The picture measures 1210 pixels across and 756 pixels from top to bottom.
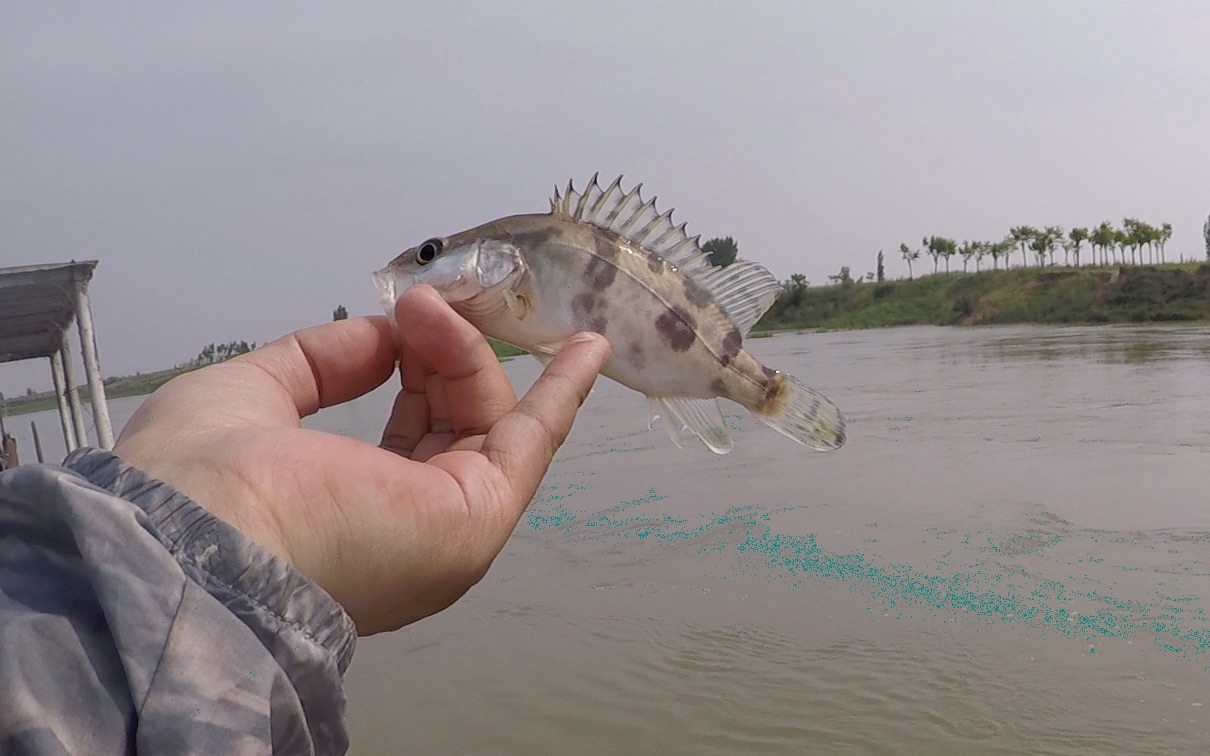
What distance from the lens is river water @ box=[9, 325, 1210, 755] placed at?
504 centimetres

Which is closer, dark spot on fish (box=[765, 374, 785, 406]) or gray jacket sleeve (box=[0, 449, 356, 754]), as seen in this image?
gray jacket sleeve (box=[0, 449, 356, 754])

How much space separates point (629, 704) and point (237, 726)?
4.49 meters

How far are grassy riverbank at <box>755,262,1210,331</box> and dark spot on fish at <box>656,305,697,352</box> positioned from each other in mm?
31754

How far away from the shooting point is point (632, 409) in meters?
18.8

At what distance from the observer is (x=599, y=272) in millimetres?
3314

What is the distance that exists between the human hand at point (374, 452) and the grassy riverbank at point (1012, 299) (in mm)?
32597

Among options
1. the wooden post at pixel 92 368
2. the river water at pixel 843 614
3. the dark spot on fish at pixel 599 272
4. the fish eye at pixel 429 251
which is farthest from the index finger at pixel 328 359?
the wooden post at pixel 92 368

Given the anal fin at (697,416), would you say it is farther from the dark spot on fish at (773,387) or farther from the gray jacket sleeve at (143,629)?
the gray jacket sleeve at (143,629)

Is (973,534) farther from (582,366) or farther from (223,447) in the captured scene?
(223,447)

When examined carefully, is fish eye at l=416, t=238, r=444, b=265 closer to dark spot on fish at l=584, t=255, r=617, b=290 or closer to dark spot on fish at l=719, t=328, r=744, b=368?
dark spot on fish at l=584, t=255, r=617, b=290

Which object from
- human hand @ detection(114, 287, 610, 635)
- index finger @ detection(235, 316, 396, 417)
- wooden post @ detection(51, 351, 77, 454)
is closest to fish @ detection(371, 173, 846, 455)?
index finger @ detection(235, 316, 396, 417)

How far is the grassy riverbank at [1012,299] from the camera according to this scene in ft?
145

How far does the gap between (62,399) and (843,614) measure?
15181 millimetres

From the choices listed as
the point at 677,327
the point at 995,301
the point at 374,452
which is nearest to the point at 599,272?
the point at 677,327
